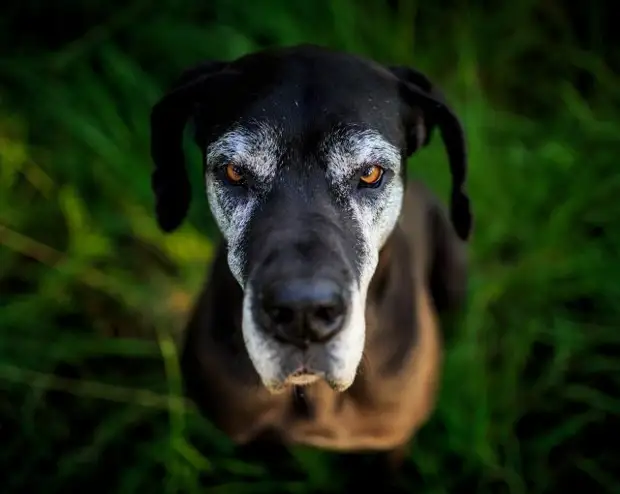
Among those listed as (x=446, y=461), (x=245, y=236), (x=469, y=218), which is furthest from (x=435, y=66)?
(x=245, y=236)

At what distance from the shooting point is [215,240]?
3076 millimetres

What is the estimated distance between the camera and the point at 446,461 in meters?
2.65

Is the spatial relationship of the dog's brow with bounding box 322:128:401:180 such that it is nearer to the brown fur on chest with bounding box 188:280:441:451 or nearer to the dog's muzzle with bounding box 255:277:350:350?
the dog's muzzle with bounding box 255:277:350:350

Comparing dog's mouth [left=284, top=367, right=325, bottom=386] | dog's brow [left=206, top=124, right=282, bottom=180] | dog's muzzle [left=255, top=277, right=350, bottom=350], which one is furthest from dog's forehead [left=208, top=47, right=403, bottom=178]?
dog's mouth [left=284, top=367, right=325, bottom=386]

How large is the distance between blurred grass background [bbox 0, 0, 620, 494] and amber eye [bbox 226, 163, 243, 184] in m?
1.06

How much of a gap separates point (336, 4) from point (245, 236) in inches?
66.4

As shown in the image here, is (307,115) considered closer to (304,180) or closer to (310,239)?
(304,180)

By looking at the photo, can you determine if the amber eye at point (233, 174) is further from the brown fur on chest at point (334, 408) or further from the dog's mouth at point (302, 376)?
the brown fur on chest at point (334, 408)

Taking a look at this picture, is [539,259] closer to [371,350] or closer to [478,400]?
[478,400]

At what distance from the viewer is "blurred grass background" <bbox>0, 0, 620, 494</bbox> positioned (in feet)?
8.78

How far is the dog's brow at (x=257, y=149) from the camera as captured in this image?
178 cm

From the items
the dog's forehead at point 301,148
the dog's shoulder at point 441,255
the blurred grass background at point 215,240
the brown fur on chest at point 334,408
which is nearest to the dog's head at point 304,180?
the dog's forehead at point 301,148

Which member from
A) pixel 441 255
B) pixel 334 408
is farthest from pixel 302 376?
pixel 441 255

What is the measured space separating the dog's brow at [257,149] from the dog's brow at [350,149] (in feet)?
0.37
